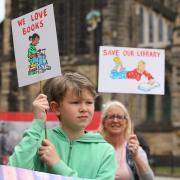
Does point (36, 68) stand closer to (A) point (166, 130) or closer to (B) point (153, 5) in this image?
(A) point (166, 130)

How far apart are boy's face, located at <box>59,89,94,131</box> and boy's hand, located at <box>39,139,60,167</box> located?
200 millimetres

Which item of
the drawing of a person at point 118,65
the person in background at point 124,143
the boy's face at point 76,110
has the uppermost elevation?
the drawing of a person at point 118,65

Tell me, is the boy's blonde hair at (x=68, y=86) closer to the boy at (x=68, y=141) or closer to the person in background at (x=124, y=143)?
the boy at (x=68, y=141)

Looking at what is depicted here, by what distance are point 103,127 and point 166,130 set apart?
21.5m

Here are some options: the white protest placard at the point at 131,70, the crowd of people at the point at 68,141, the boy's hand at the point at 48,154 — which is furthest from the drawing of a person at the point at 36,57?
the white protest placard at the point at 131,70

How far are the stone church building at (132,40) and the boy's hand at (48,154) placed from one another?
23.0 metres

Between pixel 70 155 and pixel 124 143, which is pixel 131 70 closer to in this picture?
pixel 124 143

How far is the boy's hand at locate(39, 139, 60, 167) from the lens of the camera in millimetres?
3611

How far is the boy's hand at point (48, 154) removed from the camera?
11.8 feet

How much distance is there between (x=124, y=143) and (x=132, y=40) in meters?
23.2

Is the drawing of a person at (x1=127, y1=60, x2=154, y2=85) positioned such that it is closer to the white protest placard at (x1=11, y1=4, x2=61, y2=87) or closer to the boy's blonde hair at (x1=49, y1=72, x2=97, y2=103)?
the white protest placard at (x1=11, y1=4, x2=61, y2=87)

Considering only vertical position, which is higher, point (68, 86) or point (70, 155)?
point (68, 86)

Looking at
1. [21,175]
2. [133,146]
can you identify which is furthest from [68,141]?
[133,146]

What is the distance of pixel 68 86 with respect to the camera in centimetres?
376
